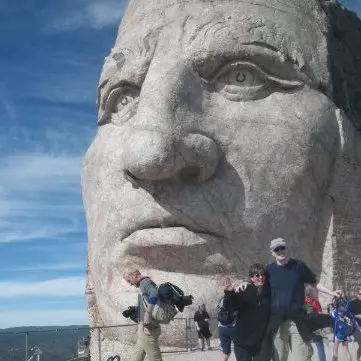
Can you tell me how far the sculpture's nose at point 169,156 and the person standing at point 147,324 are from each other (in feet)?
8.51

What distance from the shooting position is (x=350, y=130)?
9312 millimetres

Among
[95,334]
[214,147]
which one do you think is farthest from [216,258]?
[95,334]

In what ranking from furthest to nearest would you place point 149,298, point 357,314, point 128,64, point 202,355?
point 128,64
point 202,355
point 357,314
point 149,298

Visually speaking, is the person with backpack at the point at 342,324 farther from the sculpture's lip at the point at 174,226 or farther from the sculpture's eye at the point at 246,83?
the sculpture's eye at the point at 246,83

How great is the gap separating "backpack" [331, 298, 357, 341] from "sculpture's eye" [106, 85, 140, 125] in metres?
4.38

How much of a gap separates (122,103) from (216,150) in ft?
6.55

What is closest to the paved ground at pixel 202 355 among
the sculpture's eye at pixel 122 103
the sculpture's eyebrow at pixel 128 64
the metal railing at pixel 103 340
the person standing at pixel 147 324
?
the metal railing at pixel 103 340

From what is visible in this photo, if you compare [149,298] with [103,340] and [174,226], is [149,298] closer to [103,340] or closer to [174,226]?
[174,226]

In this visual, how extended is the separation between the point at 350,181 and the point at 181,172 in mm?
2453

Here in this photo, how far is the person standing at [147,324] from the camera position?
5602 mm

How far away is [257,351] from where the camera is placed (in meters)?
5.21

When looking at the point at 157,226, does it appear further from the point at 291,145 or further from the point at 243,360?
the point at 243,360

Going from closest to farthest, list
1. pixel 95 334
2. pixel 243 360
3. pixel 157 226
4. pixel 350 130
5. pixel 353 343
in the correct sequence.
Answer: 1. pixel 243 360
2. pixel 353 343
3. pixel 157 226
4. pixel 350 130
5. pixel 95 334

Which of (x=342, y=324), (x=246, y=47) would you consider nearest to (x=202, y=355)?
(x=342, y=324)
